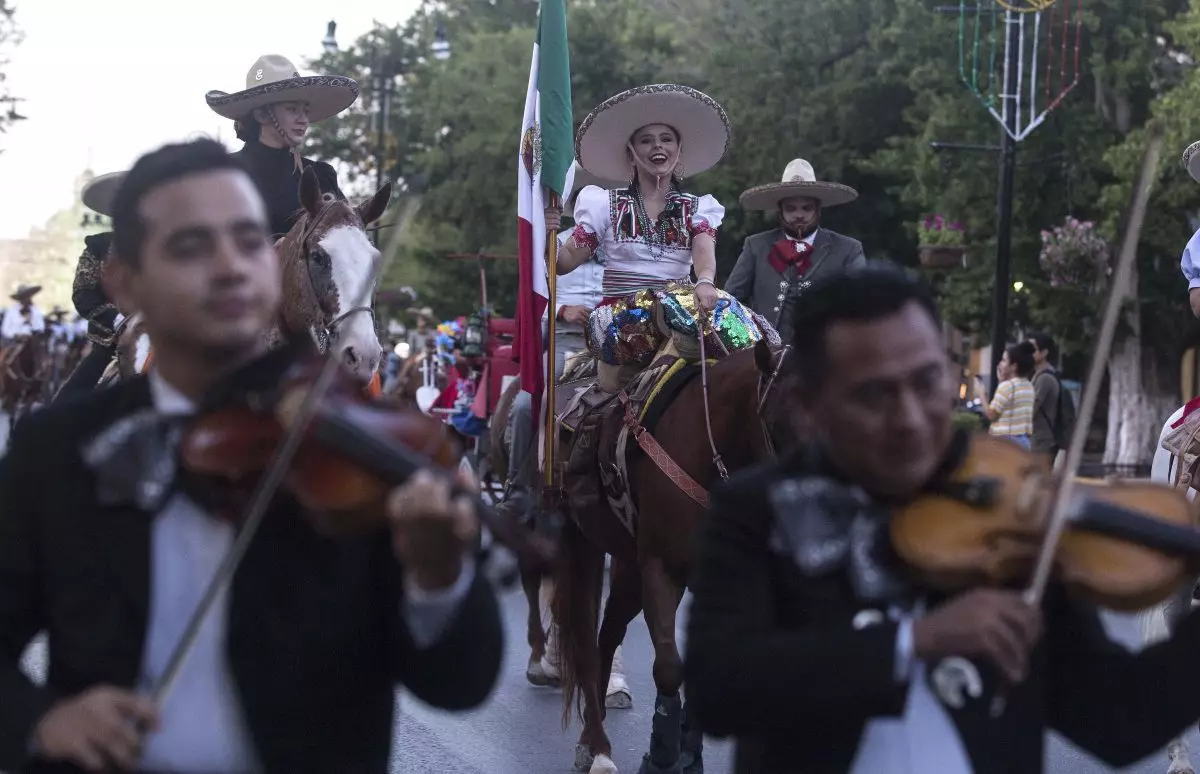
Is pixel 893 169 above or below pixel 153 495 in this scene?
below

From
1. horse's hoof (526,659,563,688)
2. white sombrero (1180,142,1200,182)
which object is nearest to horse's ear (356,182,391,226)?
horse's hoof (526,659,563,688)

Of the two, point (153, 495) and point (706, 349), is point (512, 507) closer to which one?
point (706, 349)

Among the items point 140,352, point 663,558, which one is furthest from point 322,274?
point 663,558

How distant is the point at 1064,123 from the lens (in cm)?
2988

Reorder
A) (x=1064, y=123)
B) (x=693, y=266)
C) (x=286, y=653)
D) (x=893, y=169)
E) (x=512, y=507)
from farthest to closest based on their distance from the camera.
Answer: (x=893, y=169) < (x=1064, y=123) < (x=512, y=507) < (x=693, y=266) < (x=286, y=653)

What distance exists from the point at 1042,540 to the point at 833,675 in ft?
1.14

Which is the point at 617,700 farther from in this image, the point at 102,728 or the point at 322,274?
the point at 102,728

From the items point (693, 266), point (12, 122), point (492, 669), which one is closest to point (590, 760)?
point (693, 266)

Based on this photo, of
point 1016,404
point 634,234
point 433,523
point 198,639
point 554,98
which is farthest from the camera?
point 1016,404

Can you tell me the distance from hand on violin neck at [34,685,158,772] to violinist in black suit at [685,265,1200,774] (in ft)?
2.66

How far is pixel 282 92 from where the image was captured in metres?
7.79

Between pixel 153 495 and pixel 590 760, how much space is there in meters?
4.89

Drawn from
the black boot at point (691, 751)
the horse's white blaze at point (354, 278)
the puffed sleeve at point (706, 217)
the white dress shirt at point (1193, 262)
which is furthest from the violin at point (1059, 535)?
the puffed sleeve at point (706, 217)

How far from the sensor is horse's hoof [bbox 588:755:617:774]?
723 centimetres
